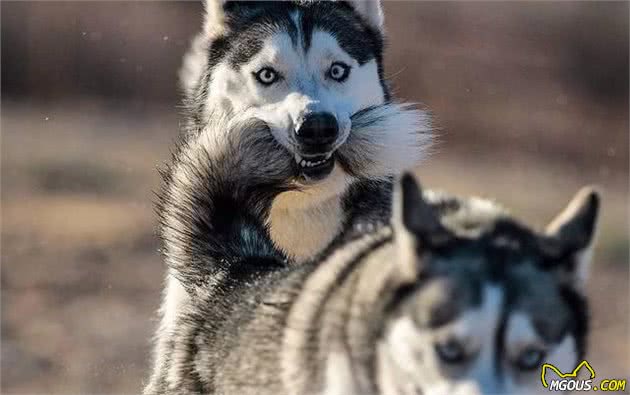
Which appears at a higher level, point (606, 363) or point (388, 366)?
point (388, 366)

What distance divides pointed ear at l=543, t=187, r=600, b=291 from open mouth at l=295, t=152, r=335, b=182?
195 centimetres

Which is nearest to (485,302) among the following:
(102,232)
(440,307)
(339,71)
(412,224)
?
(440,307)

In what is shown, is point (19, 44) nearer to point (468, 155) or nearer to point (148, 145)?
point (148, 145)

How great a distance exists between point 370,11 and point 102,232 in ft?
19.1

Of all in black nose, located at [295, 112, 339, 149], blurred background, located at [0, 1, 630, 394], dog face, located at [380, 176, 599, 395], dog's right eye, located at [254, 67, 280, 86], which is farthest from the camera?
blurred background, located at [0, 1, 630, 394]

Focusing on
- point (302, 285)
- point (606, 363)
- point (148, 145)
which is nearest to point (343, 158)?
point (302, 285)

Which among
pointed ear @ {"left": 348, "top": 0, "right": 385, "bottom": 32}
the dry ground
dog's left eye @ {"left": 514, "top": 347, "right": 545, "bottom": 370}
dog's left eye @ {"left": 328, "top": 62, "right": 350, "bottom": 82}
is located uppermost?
pointed ear @ {"left": 348, "top": 0, "right": 385, "bottom": 32}

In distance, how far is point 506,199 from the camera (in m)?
12.1

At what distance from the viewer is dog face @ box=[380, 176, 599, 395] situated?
302cm

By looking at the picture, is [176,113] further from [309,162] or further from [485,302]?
[485,302]

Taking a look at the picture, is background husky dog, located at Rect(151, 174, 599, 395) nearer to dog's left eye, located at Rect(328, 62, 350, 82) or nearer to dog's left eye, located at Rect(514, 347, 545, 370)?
dog's left eye, located at Rect(514, 347, 545, 370)

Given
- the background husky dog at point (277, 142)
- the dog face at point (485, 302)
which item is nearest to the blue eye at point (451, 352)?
the dog face at point (485, 302)

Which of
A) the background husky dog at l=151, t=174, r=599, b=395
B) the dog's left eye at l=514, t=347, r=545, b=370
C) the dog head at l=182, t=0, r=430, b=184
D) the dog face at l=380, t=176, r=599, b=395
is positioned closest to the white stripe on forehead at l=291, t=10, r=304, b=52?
the dog head at l=182, t=0, r=430, b=184

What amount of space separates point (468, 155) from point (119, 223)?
4339 mm
